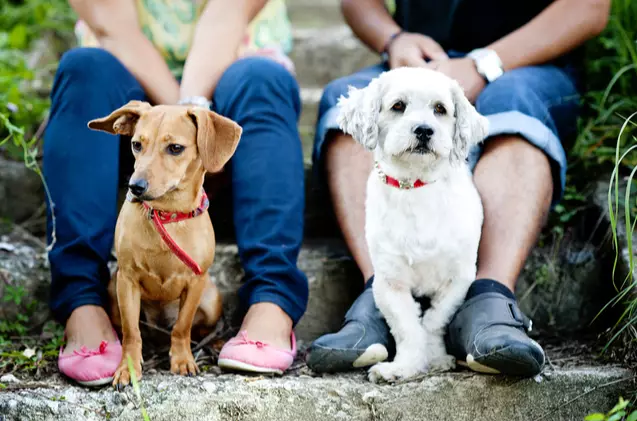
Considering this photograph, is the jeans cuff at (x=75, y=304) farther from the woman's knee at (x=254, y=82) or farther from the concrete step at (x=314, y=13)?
the concrete step at (x=314, y=13)

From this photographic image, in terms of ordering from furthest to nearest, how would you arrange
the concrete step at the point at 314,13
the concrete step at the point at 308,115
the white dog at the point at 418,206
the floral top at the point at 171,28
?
the concrete step at the point at 314,13
the concrete step at the point at 308,115
the floral top at the point at 171,28
the white dog at the point at 418,206

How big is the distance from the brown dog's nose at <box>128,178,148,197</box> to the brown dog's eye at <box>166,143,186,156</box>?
13 centimetres

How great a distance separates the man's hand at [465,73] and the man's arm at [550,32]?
0.38 feet

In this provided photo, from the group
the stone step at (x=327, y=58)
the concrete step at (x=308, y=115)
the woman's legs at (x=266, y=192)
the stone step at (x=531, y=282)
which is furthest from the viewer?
the stone step at (x=327, y=58)

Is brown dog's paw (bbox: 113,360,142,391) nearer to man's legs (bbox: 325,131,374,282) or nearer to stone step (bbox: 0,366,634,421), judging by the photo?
stone step (bbox: 0,366,634,421)

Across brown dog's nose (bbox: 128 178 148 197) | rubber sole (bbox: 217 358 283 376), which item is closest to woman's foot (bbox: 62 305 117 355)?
rubber sole (bbox: 217 358 283 376)

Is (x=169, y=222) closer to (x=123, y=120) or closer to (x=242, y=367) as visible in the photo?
(x=123, y=120)

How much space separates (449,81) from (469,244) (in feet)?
1.49

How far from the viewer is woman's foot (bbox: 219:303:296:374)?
78.1 inches

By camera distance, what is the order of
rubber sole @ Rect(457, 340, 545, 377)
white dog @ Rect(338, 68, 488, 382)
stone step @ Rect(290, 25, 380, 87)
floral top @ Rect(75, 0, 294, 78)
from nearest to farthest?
1. rubber sole @ Rect(457, 340, 545, 377)
2. white dog @ Rect(338, 68, 488, 382)
3. floral top @ Rect(75, 0, 294, 78)
4. stone step @ Rect(290, 25, 380, 87)

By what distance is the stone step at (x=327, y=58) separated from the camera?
12.7 ft

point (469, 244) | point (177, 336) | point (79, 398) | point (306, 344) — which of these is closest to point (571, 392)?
point (469, 244)

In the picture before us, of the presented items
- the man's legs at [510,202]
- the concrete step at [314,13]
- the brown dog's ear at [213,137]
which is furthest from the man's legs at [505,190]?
the concrete step at [314,13]

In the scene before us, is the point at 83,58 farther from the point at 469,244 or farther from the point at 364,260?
the point at 469,244
